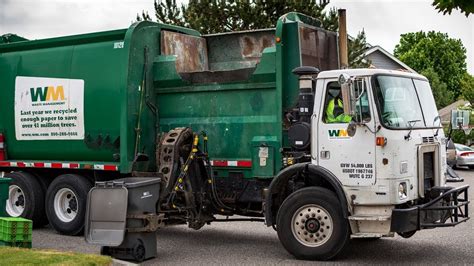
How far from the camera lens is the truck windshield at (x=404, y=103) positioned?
9508mm

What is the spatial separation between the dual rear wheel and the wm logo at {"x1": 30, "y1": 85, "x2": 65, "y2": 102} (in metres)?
1.35

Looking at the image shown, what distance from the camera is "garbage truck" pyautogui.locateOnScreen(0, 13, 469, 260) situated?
9.50 m

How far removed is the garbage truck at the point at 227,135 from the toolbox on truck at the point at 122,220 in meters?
0.03

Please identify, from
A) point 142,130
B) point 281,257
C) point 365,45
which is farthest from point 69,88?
point 365,45

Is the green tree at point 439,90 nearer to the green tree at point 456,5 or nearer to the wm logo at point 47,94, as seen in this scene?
the wm logo at point 47,94

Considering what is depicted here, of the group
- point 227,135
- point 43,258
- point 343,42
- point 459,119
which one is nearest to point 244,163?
point 227,135

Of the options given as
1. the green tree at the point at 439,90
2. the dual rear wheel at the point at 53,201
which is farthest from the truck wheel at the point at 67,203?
the green tree at the point at 439,90

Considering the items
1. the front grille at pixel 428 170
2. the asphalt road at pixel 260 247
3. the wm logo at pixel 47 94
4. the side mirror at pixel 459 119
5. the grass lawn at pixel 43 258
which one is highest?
the wm logo at pixel 47 94

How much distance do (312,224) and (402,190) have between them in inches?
49.2

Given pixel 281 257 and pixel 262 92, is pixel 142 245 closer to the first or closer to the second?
pixel 281 257

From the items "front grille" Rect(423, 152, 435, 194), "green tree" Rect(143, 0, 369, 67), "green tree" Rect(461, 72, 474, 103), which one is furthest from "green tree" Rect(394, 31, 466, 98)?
"front grille" Rect(423, 152, 435, 194)

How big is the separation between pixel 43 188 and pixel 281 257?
505 centimetres

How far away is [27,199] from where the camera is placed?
42.6 feet

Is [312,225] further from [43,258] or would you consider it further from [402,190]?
[43,258]
